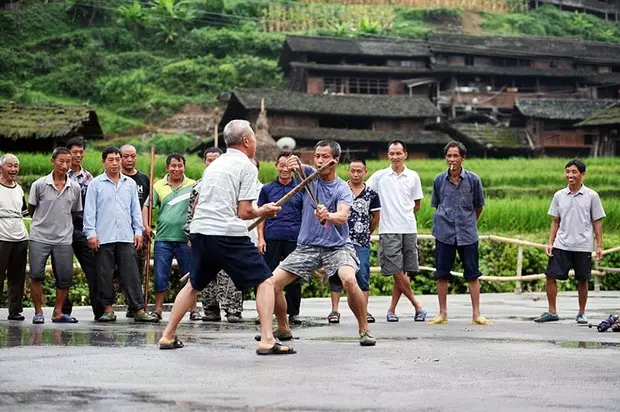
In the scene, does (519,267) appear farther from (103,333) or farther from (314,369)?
(314,369)

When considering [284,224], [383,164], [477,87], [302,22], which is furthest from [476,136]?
[284,224]

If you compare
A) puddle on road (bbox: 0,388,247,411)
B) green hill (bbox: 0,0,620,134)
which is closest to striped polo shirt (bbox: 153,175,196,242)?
puddle on road (bbox: 0,388,247,411)

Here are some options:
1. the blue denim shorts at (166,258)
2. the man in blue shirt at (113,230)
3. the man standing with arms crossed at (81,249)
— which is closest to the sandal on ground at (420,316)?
the blue denim shorts at (166,258)

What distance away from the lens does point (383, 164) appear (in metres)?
53.7

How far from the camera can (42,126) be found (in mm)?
38719

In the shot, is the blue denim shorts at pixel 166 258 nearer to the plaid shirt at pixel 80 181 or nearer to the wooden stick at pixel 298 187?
the plaid shirt at pixel 80 181

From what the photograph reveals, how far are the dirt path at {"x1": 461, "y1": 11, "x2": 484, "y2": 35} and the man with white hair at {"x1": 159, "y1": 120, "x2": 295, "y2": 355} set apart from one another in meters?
94.4

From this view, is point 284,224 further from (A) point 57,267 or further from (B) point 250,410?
(B) point 250,410

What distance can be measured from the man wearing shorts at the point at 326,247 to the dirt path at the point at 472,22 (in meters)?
93.3

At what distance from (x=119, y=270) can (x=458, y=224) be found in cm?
363

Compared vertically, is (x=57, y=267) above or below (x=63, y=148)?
below

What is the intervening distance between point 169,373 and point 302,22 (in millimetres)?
93350

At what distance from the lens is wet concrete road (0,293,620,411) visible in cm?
658

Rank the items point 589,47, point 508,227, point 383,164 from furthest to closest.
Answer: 1. point 589,47
2. point 383,164
3. point 508,227
